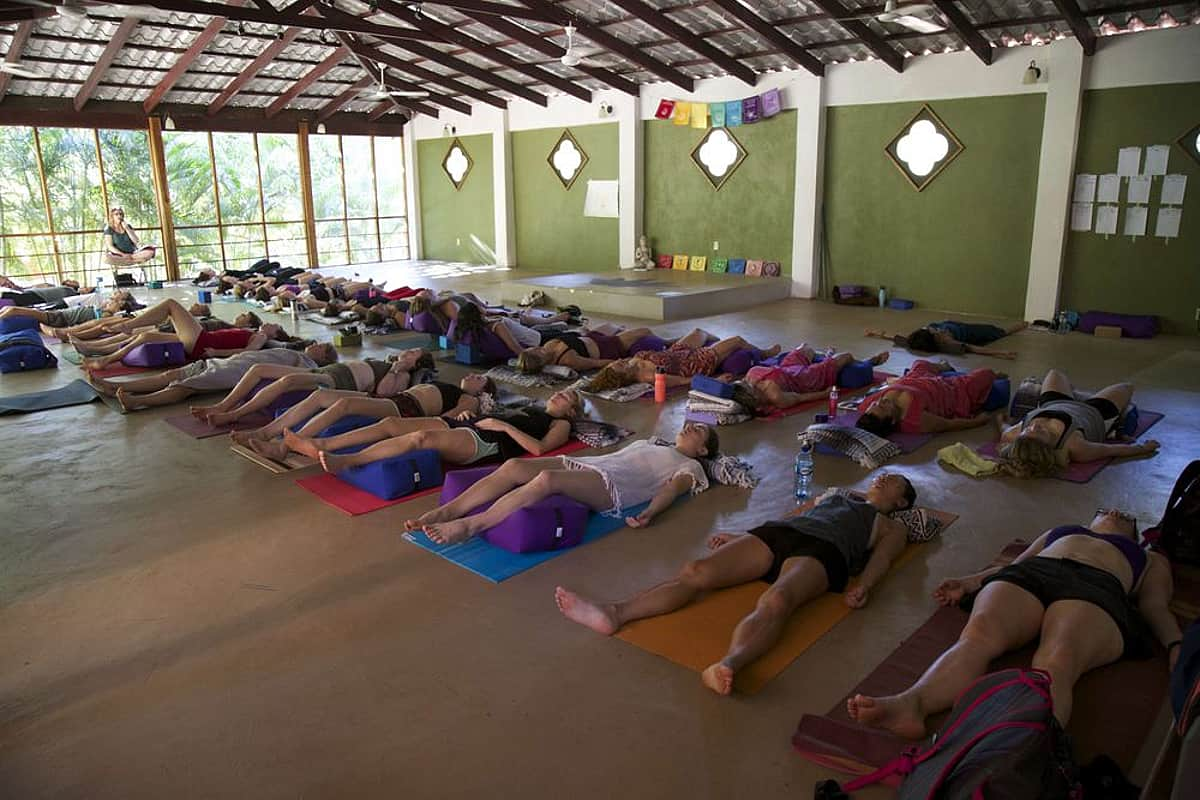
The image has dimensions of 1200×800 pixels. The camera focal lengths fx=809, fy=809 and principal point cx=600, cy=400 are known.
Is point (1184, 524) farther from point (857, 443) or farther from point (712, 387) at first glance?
point (712, 387)

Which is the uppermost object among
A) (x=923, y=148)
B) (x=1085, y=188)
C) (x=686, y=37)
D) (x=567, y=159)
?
(x=686, y=37)

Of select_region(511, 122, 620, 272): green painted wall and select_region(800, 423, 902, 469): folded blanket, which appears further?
select_region(511, 122, 620, 272): green painted wall

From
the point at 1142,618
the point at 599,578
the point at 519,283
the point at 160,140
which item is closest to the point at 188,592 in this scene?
the point at 599,578

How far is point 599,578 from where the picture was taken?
12.1 feet

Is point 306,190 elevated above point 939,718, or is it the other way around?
point 306,190

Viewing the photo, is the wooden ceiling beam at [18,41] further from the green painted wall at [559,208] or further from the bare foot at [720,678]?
the bare foot at [720,678]

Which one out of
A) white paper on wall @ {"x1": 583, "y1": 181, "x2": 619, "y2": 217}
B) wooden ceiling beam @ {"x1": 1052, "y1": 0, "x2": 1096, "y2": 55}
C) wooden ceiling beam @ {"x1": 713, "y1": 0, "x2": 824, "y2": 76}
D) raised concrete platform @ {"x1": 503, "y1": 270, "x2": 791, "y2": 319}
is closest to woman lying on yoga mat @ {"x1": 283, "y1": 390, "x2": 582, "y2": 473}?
raised concrete platform @ {"x1": 503, "y1": 270, "x2": 791, "y2": 319}

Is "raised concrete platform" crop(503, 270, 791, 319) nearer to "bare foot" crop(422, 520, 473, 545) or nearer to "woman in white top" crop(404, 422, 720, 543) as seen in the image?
"woman in white top" crop(404, 422, 720, 543)

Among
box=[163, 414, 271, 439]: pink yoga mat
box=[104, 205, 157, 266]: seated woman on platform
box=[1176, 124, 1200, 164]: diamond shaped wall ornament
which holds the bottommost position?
box=[163, 414, 271, 439]: pink yoga mat

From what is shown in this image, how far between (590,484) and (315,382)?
9.33 ft

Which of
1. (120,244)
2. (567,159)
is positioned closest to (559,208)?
(567,159)

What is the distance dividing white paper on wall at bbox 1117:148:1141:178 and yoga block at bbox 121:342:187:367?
1079 cm

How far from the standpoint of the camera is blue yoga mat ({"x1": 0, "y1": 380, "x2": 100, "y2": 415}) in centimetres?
668

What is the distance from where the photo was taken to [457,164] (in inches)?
745
